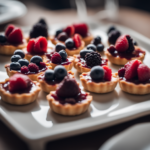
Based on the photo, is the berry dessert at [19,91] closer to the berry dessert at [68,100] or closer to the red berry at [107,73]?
the berry dessert at [68,100]

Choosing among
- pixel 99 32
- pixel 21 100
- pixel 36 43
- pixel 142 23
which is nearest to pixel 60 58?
pixel 36 43

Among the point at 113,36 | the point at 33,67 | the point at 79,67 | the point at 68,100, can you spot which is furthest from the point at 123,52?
the point at 68,100

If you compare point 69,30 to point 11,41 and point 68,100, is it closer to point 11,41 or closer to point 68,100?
point 11,41

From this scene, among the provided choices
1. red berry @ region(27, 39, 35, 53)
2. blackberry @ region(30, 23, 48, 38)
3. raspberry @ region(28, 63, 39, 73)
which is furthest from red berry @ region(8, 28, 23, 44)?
raspberry @ region(28, 63, 39, 73)

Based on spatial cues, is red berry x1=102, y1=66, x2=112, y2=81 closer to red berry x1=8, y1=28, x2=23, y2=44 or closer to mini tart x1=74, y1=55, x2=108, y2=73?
mini tart x1=74, y1=55, x2=108, y2=73

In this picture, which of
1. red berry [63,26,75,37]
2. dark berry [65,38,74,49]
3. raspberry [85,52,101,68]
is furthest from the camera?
red berry [63,26,75,37]

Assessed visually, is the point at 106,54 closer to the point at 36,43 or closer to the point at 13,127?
the point at 36,43
